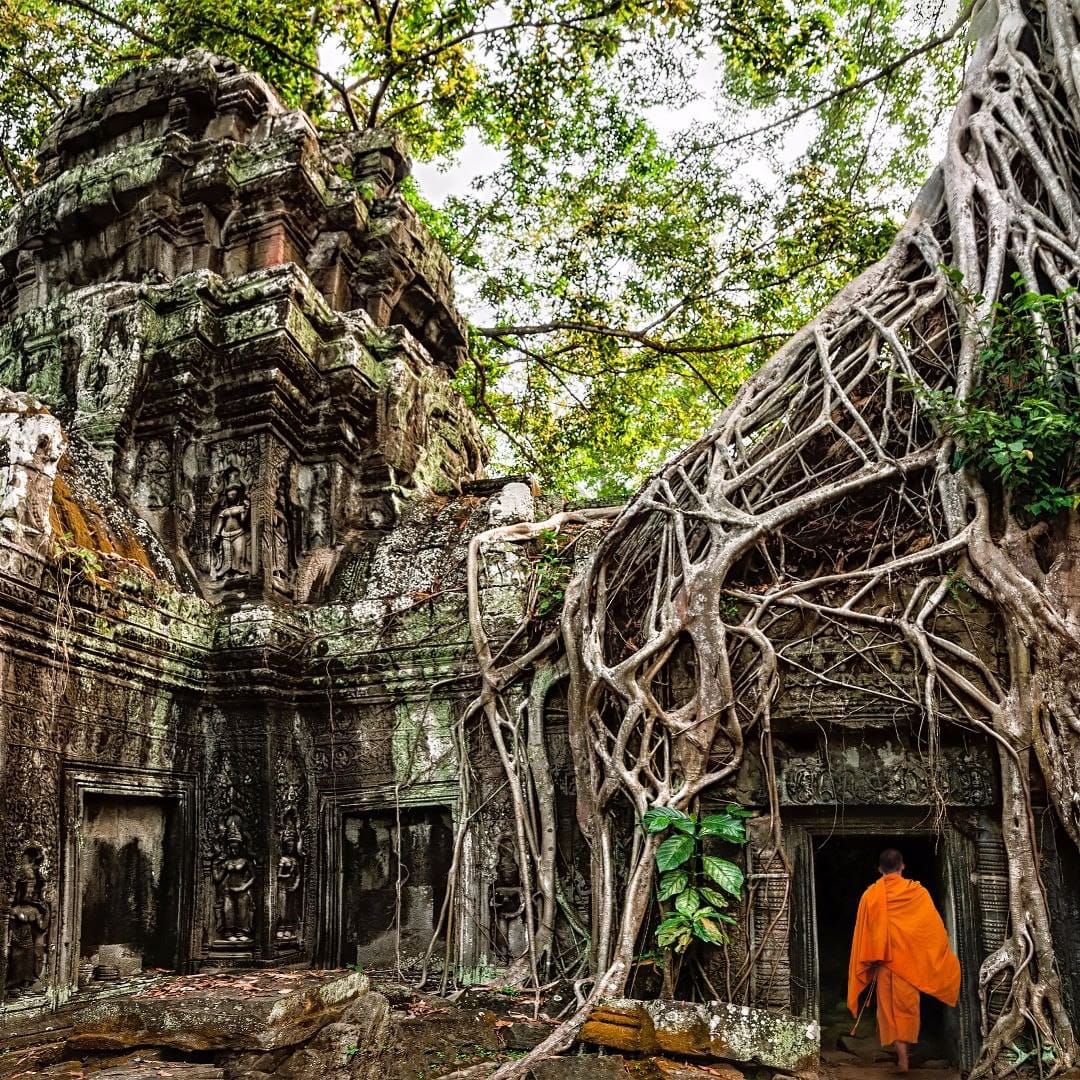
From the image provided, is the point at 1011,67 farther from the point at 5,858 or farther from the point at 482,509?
the point at 5,858

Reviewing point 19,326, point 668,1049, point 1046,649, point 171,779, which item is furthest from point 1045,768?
point 19,326

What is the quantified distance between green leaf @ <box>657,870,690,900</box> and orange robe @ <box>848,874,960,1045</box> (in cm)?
135

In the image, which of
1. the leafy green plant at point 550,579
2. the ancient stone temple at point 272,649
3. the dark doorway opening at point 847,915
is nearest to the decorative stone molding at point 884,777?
the ancient stone temple at point 272,649

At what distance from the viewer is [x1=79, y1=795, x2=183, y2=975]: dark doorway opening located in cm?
541

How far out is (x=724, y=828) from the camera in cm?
472

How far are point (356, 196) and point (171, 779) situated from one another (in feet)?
17.0

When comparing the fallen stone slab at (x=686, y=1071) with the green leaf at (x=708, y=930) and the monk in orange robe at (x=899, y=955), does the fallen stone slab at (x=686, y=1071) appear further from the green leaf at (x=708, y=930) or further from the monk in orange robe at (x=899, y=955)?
the monk in orange robe at (x=899, y=955)

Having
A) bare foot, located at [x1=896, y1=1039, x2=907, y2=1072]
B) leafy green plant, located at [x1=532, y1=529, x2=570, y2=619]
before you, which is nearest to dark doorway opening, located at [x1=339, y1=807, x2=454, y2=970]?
leafy green plant, located at [x1=532, y1=529, x2=570, y2=619]

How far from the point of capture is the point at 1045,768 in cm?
457

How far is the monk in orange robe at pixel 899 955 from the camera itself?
16.6ft

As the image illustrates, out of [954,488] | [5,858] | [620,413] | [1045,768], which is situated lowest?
[5,858]

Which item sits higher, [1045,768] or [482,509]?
[482,509]

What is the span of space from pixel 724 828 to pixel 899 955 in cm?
135

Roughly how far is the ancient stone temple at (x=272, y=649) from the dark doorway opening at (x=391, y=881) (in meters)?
0.02
